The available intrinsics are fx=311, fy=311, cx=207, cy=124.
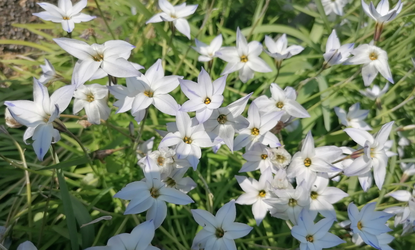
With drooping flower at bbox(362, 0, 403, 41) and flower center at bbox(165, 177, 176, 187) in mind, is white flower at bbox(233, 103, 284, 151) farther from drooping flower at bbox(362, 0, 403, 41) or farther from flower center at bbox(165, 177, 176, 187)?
drooping flower at bbox(362, 0, 403, 41)

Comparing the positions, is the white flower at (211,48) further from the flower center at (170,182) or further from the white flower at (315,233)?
the white flower at (315,233)

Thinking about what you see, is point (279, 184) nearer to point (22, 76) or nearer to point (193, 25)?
point (193, 25)

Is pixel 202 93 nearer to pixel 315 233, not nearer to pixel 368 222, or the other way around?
pixel 315 233

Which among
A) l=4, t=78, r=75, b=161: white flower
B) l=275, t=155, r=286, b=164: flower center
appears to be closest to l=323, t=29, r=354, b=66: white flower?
l=275, t=155, r=286, b=164: flower center

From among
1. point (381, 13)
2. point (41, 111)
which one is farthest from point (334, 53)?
point (41, 111)

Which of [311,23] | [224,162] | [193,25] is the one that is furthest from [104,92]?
[311,23]

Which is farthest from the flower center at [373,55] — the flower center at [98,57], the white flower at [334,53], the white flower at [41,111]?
the white flower at [41,111]
